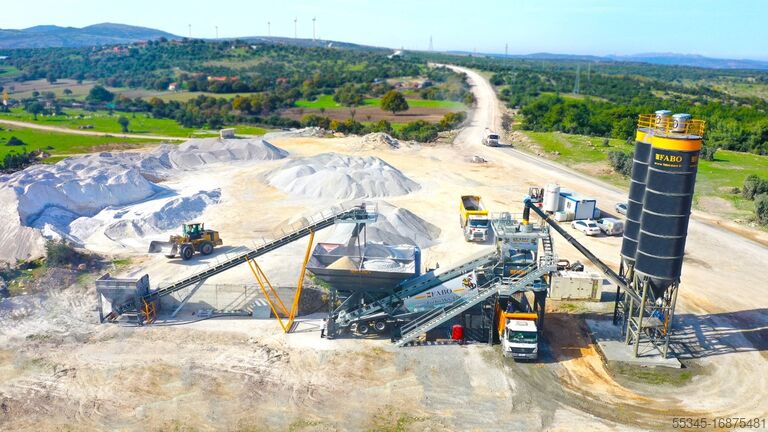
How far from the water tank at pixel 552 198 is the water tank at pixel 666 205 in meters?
24.6

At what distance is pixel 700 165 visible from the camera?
6794 cm

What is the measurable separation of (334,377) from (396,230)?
18972 millimetres

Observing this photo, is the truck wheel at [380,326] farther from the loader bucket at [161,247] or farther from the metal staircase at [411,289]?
the loader bucket at [161,247]

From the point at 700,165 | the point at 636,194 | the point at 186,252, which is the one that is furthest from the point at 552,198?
the point at 186,252

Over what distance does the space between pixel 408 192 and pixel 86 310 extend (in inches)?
1301

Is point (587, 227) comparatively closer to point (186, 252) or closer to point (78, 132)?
point (186, 252)

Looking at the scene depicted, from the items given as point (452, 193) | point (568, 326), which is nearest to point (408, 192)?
point (452, 193)

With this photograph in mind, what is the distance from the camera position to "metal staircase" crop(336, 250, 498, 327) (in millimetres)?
27594

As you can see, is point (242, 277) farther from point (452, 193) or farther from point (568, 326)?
point (452, 193)

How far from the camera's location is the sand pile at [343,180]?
5497 cm

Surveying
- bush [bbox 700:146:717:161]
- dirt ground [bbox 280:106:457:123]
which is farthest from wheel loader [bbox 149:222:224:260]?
dirt ground [bbox 280:106:457:123]

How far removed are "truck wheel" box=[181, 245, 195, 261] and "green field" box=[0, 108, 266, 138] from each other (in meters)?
58.0

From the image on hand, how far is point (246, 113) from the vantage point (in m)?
118

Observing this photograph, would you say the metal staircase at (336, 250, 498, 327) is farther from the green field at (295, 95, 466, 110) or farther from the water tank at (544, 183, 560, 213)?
the green field at (295, 95, 466, 110)
